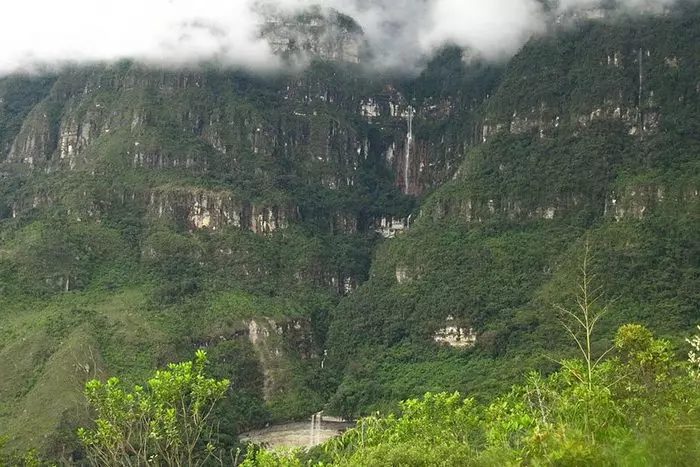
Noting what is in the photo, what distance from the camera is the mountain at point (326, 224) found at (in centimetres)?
7650

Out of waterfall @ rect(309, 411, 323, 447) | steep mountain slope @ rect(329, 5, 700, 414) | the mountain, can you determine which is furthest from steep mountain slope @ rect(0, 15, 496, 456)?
steep mountain slope @ rect(329, 5, 700, 414)

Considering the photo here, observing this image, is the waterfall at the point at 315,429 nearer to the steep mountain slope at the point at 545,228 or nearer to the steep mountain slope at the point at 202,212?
the steep mountain slope at the point at 202,212

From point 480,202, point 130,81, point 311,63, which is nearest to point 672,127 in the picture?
point 480,202

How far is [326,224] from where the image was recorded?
11906cm

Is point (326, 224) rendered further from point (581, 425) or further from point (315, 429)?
point (581, 425)

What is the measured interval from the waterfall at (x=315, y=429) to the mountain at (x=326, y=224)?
5.43ft

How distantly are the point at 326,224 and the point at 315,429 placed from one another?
44.9 metres

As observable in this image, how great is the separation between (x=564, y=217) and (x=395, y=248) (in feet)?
71.3

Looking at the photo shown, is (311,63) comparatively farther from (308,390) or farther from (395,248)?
(308,390)

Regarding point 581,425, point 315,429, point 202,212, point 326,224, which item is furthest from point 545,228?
point 581,425

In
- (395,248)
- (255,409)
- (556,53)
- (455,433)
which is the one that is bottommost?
(255,409)

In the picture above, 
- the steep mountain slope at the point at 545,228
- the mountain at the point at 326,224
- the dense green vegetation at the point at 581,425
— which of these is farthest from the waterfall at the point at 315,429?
the dense green vegetation at the point at 581,425

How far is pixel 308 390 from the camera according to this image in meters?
85.1

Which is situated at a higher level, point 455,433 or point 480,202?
point 480,202
